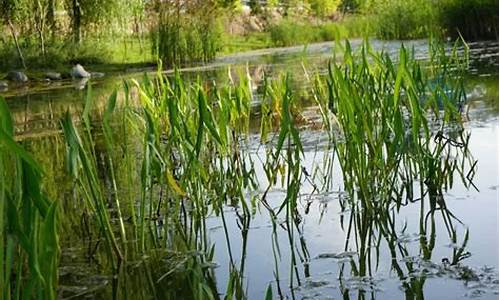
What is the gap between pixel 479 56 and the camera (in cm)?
775

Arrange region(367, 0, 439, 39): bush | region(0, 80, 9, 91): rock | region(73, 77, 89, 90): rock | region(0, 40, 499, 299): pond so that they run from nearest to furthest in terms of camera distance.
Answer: region(0, 40, 499, 299): pond, region(73, 77, 89, 90): rock, region(0, 80, 9, 91): rock, region(367, 0, 439, 39): bush

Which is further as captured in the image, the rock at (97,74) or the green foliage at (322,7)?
the green foliage at (322,7)

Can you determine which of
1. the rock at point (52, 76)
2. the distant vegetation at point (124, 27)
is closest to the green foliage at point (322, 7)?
the distant vegetation at point (124, 27)

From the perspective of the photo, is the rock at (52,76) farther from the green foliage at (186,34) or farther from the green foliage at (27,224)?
the green foliage at (27,224)

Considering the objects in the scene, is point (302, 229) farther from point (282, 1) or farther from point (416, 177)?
point (282, 1)

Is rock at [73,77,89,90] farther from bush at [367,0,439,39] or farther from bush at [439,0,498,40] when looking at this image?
bush at [439,0,498,40]

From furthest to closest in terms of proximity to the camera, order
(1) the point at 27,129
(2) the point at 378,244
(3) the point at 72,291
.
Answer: (1) the point at 27,129 → (2) the point at 378,244 → (3) the point at 72,291

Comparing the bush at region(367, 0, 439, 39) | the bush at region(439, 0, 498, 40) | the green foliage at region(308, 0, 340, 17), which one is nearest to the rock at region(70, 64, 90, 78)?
the bush at region(367, 0, 439, 39)

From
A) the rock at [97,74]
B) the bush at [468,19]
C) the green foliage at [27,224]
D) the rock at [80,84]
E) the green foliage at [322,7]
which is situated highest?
the green foliage at [322,7]

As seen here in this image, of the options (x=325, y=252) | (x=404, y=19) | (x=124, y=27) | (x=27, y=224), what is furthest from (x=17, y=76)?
(x=27, y=224)

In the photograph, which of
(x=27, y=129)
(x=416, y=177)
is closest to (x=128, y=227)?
(x=416, y=177)

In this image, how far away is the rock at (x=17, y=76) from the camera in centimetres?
1189

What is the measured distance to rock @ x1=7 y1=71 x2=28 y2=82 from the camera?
468 inches

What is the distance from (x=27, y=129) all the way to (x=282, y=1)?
31.1m
